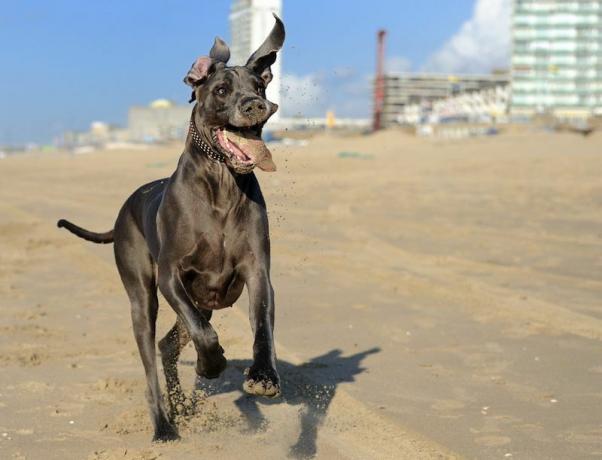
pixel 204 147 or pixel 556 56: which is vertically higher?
pixel 556 56

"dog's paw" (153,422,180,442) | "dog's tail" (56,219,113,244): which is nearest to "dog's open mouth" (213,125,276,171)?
"dog's paw" (153,422,180,442)

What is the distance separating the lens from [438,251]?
12914 millimetres

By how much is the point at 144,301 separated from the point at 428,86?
149608mm

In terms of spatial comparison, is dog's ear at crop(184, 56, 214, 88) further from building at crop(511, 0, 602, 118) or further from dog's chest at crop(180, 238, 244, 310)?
building at crop(511, 0, 602, 118)

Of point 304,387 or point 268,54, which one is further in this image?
point 304,387

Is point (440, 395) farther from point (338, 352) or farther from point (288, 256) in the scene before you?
point (288, 256)

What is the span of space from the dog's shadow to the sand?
0.07ft

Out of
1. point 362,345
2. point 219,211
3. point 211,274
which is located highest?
point 219,211

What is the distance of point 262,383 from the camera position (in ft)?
14.0

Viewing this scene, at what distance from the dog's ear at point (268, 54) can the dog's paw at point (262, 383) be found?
1484 mm

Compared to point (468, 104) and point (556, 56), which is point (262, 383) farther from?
point (468, 104)

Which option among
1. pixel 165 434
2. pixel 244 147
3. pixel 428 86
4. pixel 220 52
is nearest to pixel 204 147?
pixel 244 147

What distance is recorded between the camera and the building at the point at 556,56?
9706 centimetres

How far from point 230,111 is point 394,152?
31414mm
